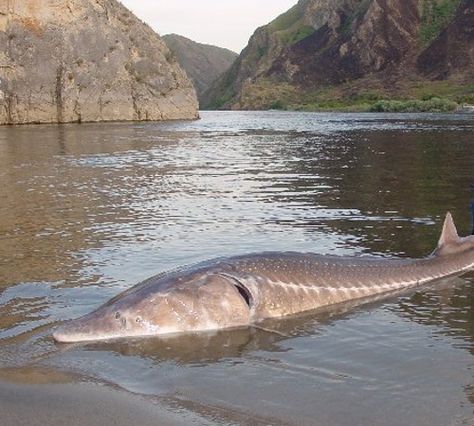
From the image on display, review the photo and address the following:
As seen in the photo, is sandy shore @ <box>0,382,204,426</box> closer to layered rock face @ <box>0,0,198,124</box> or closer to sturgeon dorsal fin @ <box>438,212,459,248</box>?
sturgeon dorsal fin @ <box>438,212,459,248</box>

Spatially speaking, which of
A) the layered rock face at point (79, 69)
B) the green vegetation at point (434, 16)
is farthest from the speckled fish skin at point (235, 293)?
the green vegetation at point (434, 16)

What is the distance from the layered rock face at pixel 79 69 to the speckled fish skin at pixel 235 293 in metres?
57.1

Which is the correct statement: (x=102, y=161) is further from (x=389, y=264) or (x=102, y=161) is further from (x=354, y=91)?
(x=354, y=91)

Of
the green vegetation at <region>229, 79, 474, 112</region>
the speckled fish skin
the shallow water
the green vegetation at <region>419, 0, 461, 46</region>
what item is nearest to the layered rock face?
Result: the green vegetation at <region>229, 79, 474, 112</region>

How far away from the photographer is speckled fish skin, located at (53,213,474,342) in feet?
17.8

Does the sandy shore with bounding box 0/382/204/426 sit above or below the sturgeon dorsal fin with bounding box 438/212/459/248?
below

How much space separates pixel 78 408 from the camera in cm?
398

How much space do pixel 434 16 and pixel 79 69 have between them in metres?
134

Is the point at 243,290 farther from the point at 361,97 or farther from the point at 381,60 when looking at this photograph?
the point at 381,60

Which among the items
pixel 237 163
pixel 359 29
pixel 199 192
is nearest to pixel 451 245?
pixel 199 192

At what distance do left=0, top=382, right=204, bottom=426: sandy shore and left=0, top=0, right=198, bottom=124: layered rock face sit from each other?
58631 mm

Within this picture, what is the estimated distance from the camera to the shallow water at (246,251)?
14.1 ft

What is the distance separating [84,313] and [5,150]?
75.5ft

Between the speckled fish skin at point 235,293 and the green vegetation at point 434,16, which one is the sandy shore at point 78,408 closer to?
the speckled fish skin at point 235,293
